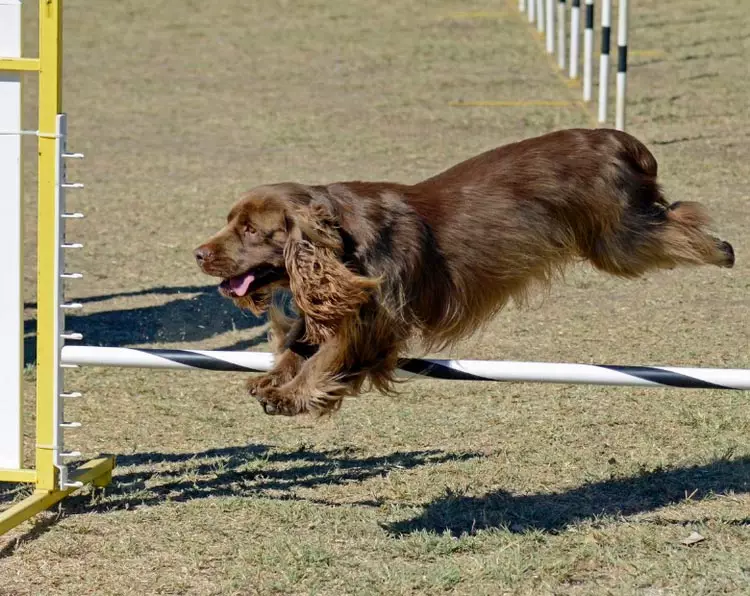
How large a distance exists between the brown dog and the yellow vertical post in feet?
1.93

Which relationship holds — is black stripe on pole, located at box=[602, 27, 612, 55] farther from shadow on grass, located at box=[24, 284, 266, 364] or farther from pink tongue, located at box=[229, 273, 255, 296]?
pink tongue, located at box=[229, 273, 255, 296]

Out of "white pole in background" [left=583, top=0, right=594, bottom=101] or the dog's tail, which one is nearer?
the dog's tail

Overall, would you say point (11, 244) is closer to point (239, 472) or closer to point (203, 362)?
point (203, 362)

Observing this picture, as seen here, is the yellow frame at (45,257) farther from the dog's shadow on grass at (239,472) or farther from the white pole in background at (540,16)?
the white pole in background at (540,16)

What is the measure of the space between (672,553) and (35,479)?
210 centimetres

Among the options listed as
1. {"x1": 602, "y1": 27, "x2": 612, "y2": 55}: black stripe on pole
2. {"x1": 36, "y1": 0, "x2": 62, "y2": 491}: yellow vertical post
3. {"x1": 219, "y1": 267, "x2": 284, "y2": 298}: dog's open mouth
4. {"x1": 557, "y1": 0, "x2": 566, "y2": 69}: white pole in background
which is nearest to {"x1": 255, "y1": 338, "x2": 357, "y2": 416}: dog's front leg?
{"x1": 219, "y1": 267, "x2": 284, "y2": 298}: dog's open mouth

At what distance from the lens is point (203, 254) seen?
152 inches

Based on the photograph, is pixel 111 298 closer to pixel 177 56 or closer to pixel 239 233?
pixel 239 233

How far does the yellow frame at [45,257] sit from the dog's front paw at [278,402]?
2.37ft

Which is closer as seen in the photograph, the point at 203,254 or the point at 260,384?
the point at 203,254

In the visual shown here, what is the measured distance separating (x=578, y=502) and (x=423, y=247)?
1085 mm

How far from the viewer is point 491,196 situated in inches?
170

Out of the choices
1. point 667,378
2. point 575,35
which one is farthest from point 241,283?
point 575,35

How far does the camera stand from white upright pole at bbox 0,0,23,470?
4117 mm
